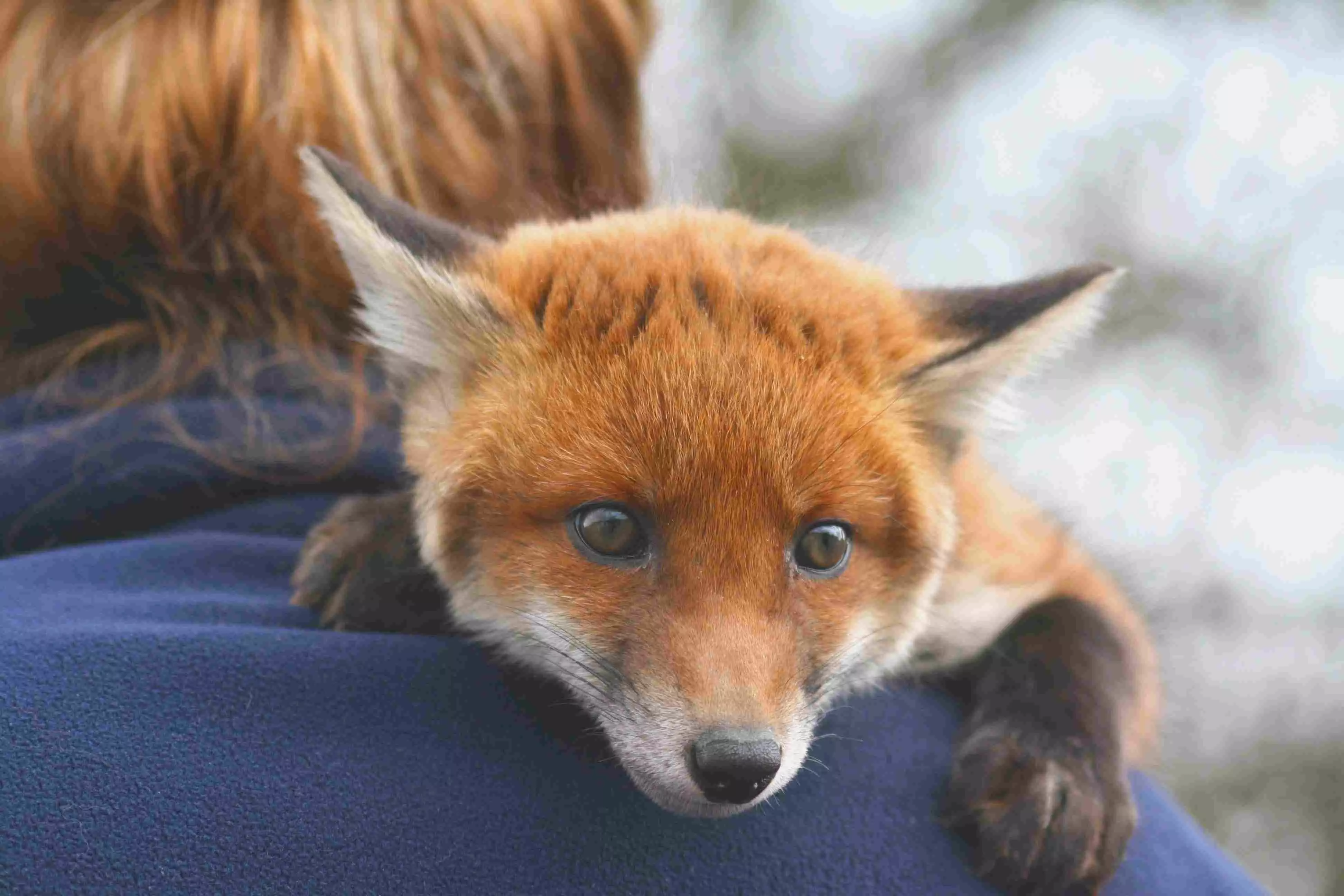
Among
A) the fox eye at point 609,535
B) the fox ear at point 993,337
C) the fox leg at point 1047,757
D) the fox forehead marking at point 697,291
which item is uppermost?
the fox forehead marking at point 697,291

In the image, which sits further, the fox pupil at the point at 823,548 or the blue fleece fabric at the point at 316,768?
the fox pupil at the point at 823,548

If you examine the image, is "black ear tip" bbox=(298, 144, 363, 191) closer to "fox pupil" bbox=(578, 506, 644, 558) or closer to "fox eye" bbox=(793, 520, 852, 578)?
"fox pupil" bbox=(578, 506, 644, 558)

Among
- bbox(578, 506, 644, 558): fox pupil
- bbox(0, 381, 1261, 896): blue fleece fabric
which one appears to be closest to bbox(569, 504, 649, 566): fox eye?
bbox(578, 506, 644, 558): fox pupil

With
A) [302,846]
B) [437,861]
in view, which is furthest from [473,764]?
[302,846]

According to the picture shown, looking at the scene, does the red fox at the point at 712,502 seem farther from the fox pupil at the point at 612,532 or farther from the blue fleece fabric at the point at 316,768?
the blue fleece fabric at the point at 316,768

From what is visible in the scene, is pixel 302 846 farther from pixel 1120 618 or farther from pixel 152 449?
pixel 1120 618

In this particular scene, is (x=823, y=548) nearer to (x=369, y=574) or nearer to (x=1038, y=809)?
(x=1038, y=809)

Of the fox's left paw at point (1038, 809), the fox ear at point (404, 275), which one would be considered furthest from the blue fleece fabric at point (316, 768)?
the fox ear at point (404, 275)
